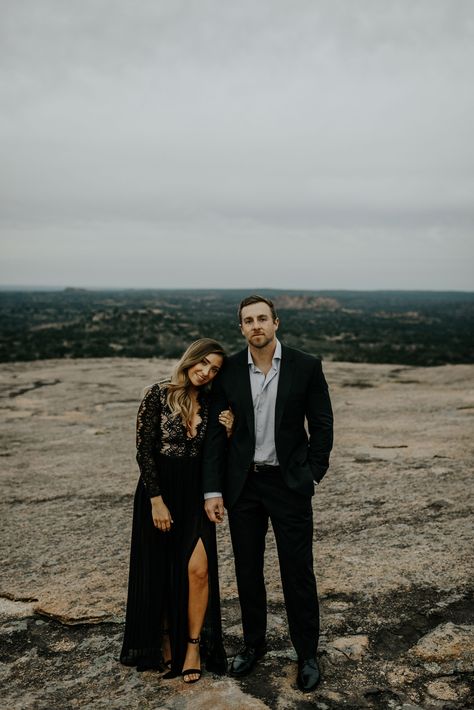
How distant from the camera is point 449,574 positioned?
3.37 meters

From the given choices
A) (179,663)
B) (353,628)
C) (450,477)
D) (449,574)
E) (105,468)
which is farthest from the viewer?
(105,468)

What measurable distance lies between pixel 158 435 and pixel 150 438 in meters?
0.05

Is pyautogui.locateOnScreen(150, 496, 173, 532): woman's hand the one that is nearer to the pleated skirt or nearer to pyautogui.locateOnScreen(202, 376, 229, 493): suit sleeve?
the pleated skirt

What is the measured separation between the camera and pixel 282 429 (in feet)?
8.61

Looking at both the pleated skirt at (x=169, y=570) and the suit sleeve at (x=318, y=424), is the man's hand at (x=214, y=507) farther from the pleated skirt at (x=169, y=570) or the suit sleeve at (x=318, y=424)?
the suit sleeve at (x=318, y=424)

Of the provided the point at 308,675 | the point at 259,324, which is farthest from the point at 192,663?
the point at 259,324

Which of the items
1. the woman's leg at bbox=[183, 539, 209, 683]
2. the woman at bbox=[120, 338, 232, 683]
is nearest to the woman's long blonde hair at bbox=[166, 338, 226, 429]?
the woman at bbox=[120, 338, 232, 683]

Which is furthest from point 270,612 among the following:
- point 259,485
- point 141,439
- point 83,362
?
point 83,362

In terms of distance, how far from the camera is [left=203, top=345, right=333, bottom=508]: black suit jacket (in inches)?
103

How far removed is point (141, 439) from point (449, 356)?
24401mm

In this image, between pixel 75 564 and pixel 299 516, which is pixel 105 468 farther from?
pixel 299 516

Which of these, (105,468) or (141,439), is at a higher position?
(141,439)

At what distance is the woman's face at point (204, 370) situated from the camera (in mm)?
2656

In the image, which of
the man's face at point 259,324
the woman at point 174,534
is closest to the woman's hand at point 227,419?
the woman at point 174,534
